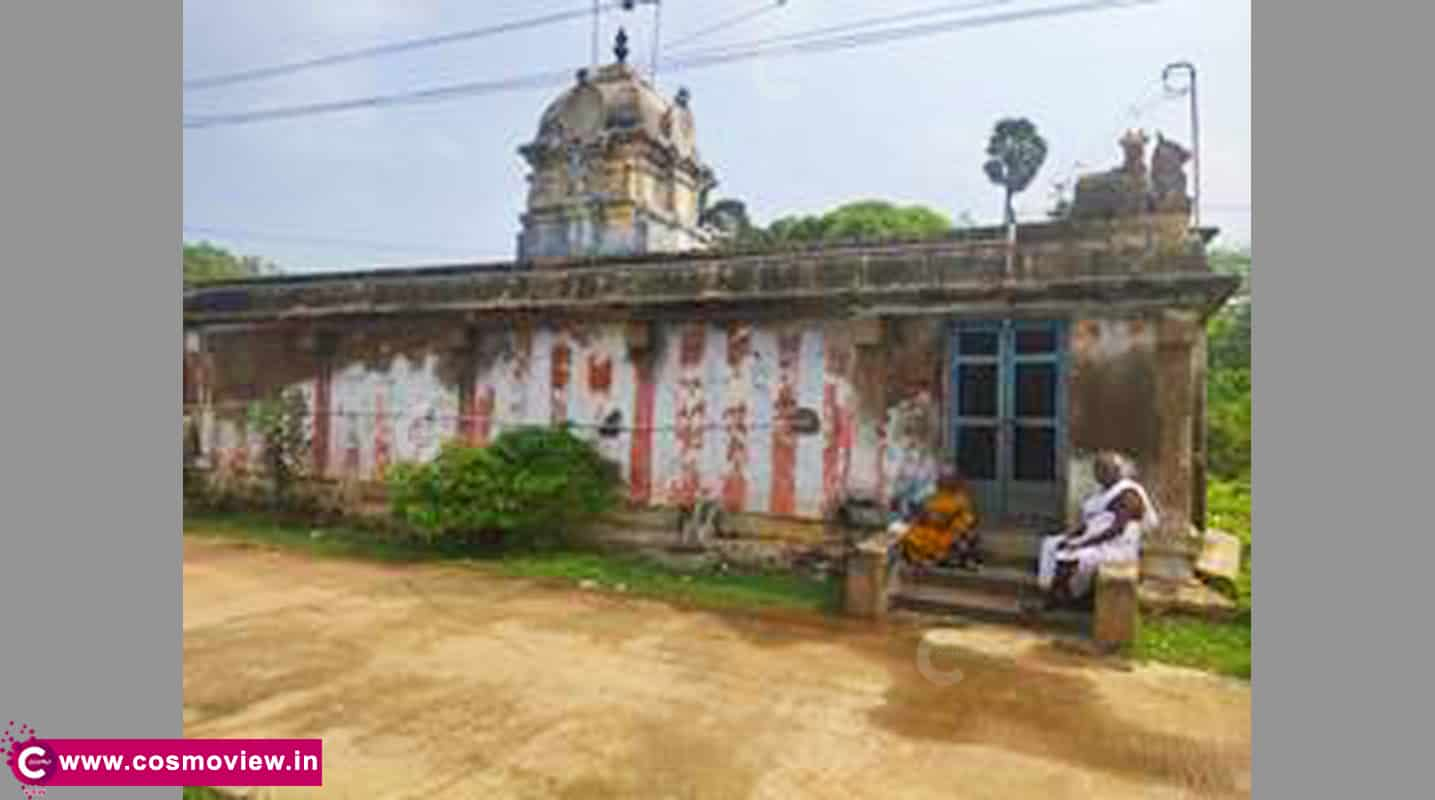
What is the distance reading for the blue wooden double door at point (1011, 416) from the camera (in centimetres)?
844

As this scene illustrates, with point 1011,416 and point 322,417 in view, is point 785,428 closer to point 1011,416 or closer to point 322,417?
point 1011,416

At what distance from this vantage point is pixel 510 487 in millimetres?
9727

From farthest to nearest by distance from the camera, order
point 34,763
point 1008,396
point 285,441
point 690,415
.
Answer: point 285,441 < point 690,415 < point 1008,396 < point 34,763

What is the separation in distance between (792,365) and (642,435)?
1951 mm

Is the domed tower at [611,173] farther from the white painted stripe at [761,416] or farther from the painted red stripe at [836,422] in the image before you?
the painted red stripe at [836,422]

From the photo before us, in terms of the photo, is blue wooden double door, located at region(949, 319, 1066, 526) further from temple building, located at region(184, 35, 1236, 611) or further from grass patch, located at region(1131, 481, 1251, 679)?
grass patch, located at region(1131, 481, 1251, 679)

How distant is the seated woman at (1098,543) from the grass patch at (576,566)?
183 cm

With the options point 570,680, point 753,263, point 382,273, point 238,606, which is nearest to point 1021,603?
point 570,680

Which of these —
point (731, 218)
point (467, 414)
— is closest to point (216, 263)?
point (731, 218)

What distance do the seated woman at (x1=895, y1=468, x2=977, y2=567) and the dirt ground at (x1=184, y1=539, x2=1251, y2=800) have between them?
→ 96cm

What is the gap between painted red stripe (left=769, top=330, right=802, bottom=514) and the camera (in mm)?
9516

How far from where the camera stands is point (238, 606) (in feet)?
25.2

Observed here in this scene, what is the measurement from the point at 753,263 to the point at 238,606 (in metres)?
5.90

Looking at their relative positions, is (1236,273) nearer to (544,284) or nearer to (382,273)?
(544,284)
